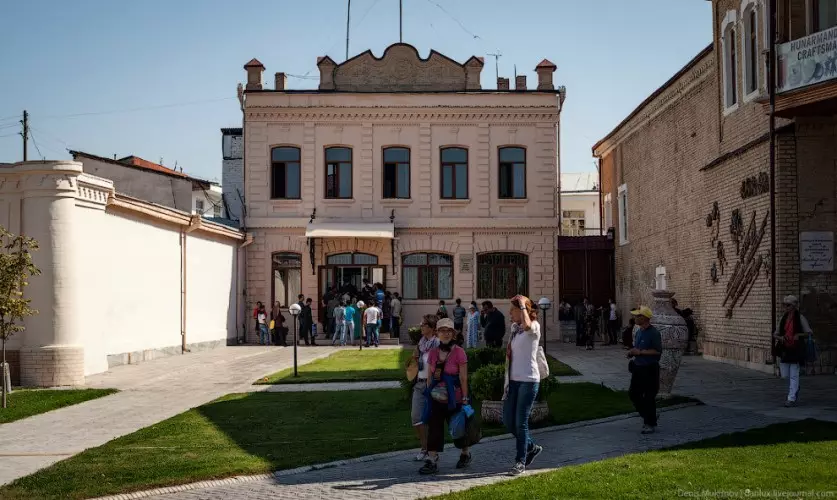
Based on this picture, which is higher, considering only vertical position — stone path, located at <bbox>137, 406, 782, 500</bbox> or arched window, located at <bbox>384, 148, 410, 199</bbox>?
arched window, located at <bbox>384, 148, 410, 199</bbox>

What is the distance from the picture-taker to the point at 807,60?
18344mm

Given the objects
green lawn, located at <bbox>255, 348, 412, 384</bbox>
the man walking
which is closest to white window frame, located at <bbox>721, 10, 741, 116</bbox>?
green lawn, located at <bbox>255, 348, 412, 384</bbox>

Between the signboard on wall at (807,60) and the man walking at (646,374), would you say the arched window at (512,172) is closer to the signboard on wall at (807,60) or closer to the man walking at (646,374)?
the signboard on wall at (807,60)

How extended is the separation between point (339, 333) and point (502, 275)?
6.29m

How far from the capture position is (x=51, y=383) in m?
19.8

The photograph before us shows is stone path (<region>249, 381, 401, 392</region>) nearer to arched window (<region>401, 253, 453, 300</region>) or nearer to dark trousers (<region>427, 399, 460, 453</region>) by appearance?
dark trousers (<region>427, 399, 460, 453</region>)

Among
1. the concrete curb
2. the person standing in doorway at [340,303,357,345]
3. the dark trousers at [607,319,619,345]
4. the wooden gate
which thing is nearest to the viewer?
the concrete curb

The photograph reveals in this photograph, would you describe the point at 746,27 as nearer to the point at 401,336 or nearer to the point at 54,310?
the point at 54,310

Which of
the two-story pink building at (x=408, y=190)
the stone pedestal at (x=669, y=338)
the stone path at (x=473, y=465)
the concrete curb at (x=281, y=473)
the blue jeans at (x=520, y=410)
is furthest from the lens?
the two-story pink building at (x=408, y=190)

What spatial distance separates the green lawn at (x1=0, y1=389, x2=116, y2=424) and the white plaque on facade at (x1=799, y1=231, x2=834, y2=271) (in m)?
13.2

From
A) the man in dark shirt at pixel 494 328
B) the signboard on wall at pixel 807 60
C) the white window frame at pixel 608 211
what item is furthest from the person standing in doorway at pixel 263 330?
the signboard on wall at pixel 807 60

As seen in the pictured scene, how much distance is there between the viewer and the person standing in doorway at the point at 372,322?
110 ft

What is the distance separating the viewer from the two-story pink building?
1460 inches

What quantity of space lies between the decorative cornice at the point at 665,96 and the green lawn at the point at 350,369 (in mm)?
10637
